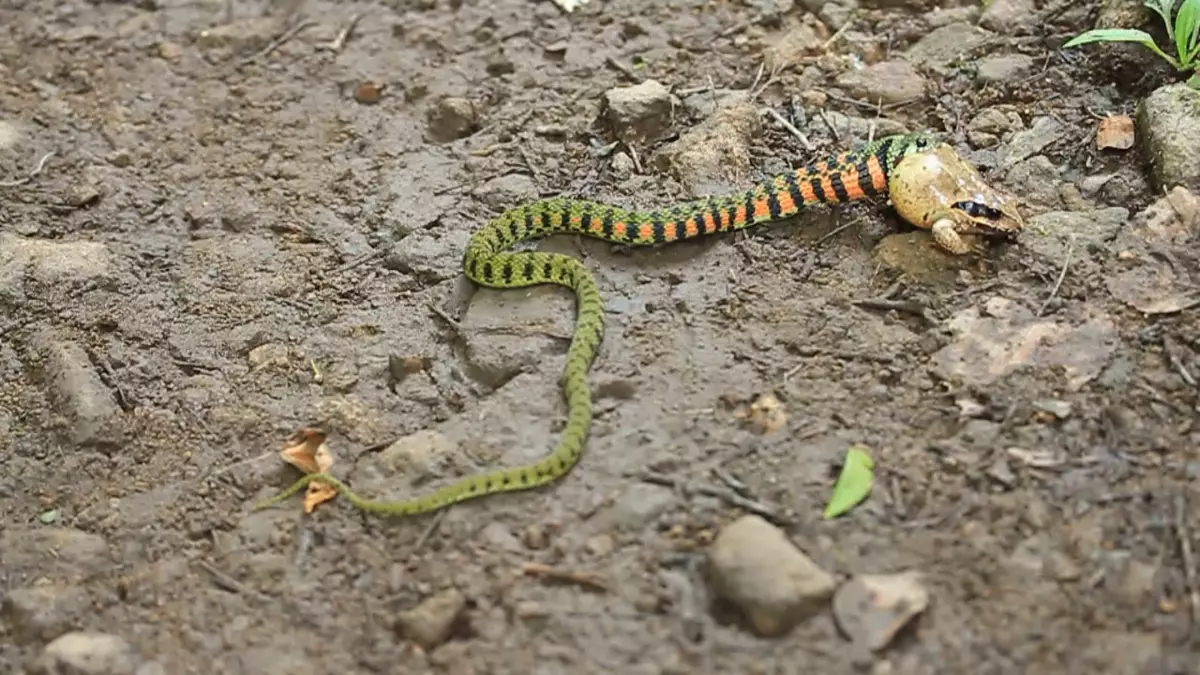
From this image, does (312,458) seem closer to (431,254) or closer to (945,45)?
→ (431,254)

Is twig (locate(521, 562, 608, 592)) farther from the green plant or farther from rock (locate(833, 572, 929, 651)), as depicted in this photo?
the green plant

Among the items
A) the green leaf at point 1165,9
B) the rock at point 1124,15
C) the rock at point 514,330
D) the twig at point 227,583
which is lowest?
the twig at point 227,583

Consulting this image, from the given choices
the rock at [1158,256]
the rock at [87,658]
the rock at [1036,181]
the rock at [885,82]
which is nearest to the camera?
the rock at [87,658]

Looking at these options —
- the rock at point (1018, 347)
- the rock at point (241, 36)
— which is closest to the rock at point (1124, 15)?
the rock at point (1018, 347)

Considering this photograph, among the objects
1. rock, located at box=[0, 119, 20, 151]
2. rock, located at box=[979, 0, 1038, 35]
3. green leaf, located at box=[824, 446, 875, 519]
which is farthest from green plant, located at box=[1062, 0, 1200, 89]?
rock, located at box=[0, 119, 20, 151]

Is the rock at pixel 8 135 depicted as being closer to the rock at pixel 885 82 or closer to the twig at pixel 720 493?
the twig at pixel 720 493

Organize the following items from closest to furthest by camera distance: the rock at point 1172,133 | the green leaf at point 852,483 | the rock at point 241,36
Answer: the green leaf at point 852,483 → the rock at point 1172,133 → the rock at point 241,36

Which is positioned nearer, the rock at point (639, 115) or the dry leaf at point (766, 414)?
the dry leaf at point (766, 414)
